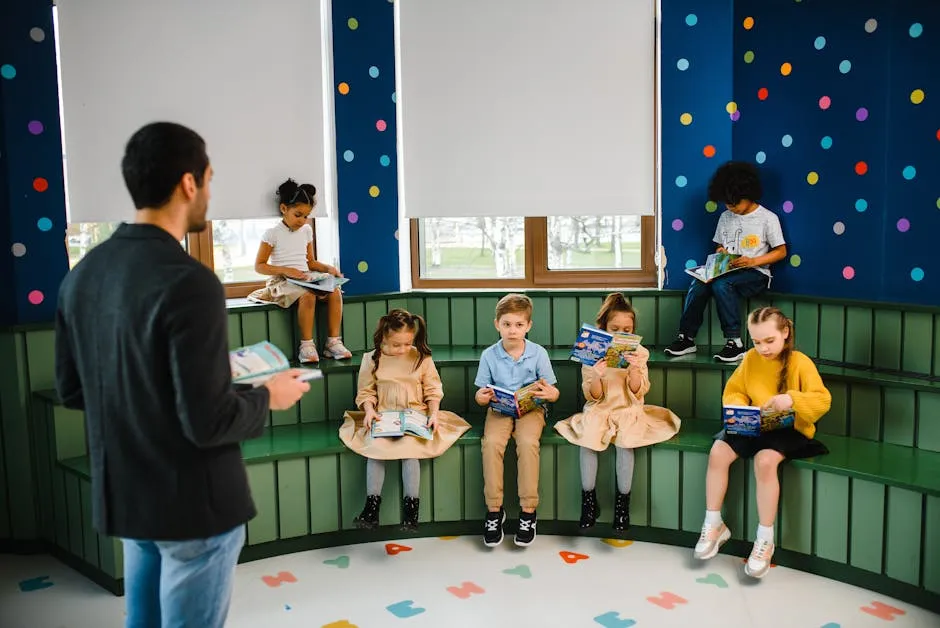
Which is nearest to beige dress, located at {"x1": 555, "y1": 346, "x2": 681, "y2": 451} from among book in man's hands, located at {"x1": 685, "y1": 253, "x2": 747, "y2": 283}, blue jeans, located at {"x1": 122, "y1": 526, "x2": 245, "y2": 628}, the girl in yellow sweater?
the girl in yellow sweater

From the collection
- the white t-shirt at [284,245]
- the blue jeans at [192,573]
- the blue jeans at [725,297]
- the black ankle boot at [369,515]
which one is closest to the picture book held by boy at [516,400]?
the black ankle boot at [369,515]

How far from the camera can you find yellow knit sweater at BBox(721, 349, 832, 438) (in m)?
3.69

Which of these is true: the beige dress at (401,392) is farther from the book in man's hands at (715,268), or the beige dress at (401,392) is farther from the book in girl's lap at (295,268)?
the book in man's hands at (715,268)

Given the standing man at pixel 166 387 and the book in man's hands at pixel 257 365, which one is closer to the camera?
the standing man at pixel 166 387

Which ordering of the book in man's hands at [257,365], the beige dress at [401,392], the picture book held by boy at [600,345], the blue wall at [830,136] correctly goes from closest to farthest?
the book in man's hands at [257,365] < the picture book held by boy at [600,345] < the beige dress at [401,392] < the blue wall at [830,136]

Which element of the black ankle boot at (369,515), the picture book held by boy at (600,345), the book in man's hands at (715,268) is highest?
the book in man's hands at (715,268)

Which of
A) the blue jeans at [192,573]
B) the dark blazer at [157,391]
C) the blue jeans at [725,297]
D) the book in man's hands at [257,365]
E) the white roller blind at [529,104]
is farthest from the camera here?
the white roller blind at [529,104]

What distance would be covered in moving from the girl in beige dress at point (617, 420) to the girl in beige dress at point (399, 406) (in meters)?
0.55

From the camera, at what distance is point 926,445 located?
12.7 feet

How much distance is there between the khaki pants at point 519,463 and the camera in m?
3.99

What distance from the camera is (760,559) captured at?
359 centimetres

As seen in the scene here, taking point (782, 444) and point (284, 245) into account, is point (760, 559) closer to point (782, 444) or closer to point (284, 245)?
point (782, 444)

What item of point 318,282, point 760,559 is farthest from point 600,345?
point 318,282

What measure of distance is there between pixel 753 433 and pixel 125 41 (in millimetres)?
3228
